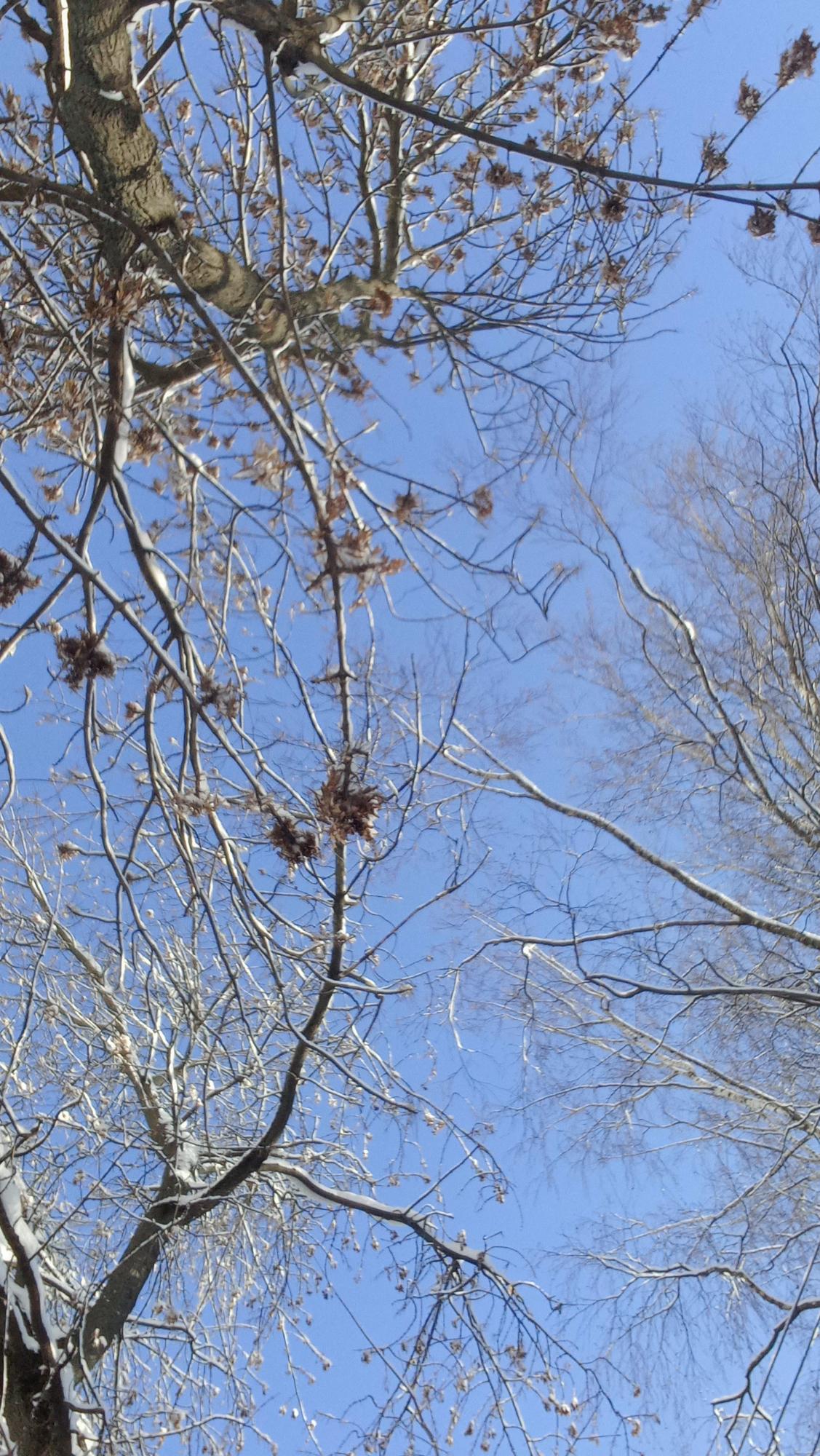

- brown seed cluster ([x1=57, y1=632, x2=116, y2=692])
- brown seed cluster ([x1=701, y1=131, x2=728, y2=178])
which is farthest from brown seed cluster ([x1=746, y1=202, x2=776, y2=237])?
brown seed cluster ([x1=57, y1=632, x2=116, y2=692])

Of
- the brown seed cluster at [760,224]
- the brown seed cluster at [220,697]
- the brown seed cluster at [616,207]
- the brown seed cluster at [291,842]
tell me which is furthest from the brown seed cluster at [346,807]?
the brown seed cluster at [616,207]

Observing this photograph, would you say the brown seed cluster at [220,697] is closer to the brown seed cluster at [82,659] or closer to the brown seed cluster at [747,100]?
the brown seed cluster at [82,659]

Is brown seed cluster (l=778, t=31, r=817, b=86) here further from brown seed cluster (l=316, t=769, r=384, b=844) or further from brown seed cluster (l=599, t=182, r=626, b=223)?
brown seed cluster (l=316, t=769, r=384, b=844)

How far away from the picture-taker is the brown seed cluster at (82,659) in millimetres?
2273

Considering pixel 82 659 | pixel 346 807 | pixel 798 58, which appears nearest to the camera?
pixel 346 807

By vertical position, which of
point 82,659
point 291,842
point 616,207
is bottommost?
point 291,842

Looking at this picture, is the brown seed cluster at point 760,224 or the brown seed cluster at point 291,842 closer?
the brown seed cluster at point 291,842

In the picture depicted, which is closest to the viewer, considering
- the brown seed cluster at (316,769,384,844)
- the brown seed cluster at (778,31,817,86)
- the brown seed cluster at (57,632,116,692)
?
the brown seed cluster at (316,769,384,844)

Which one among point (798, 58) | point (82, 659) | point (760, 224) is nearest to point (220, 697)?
point (82, 659)

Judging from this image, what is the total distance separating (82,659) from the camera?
2283mm

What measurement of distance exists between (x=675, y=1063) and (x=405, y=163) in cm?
550

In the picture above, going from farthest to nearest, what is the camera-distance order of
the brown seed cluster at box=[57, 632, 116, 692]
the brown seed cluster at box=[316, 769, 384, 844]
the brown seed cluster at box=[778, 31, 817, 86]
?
1. the brown seed cluster at box=[778, 31, 817, 86]
2. the brown seed cluster at box=[57, 632, 116, 692]
3. the brown seed cluster at box=[316, 769, 384, 844]

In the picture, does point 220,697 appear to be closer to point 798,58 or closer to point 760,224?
point 760,224

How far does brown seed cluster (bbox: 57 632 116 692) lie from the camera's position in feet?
7.46
